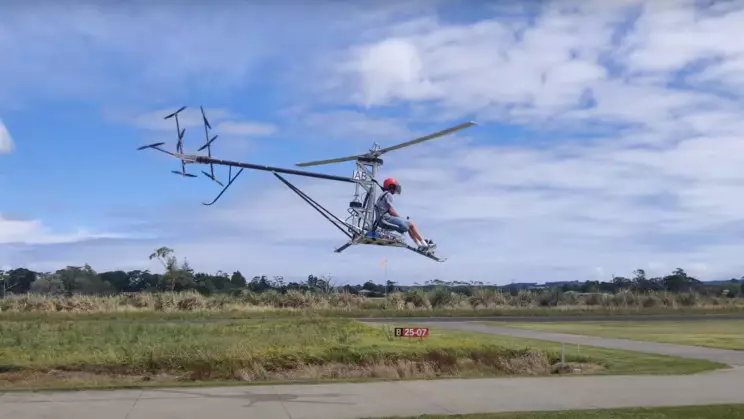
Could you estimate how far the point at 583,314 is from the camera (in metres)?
55.2

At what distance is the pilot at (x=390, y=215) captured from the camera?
2403 centimetres

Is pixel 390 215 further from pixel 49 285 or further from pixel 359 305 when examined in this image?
Result: pixel 49 285

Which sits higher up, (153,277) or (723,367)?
(153,277)

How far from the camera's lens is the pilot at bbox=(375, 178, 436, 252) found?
24.0m

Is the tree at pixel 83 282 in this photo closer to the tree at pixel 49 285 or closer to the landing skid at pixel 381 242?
the tree at pixel 49 285

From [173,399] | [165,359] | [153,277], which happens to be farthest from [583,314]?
[153,277]

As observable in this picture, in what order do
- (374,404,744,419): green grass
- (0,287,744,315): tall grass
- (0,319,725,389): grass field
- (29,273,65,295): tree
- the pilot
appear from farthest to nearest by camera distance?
(29,273,65,295): tree → (0,287,744,315): tall grass → the pilot → (0,319,725,389): grass field → (374,404,744,419): green grass

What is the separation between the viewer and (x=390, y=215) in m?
24.6

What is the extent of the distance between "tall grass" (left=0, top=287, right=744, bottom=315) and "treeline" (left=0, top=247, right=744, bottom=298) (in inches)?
107

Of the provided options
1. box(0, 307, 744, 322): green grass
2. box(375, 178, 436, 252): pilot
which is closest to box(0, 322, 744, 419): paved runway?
box(375, 178, 436, 252): pilot

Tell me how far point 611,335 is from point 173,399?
2297cm

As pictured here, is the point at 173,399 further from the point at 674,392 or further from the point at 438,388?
the point at 674,392

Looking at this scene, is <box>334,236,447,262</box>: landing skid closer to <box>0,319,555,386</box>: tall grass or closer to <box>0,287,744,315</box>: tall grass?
<box>0,319,555,386</box>: tall grass

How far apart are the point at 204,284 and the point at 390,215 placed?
243ft
